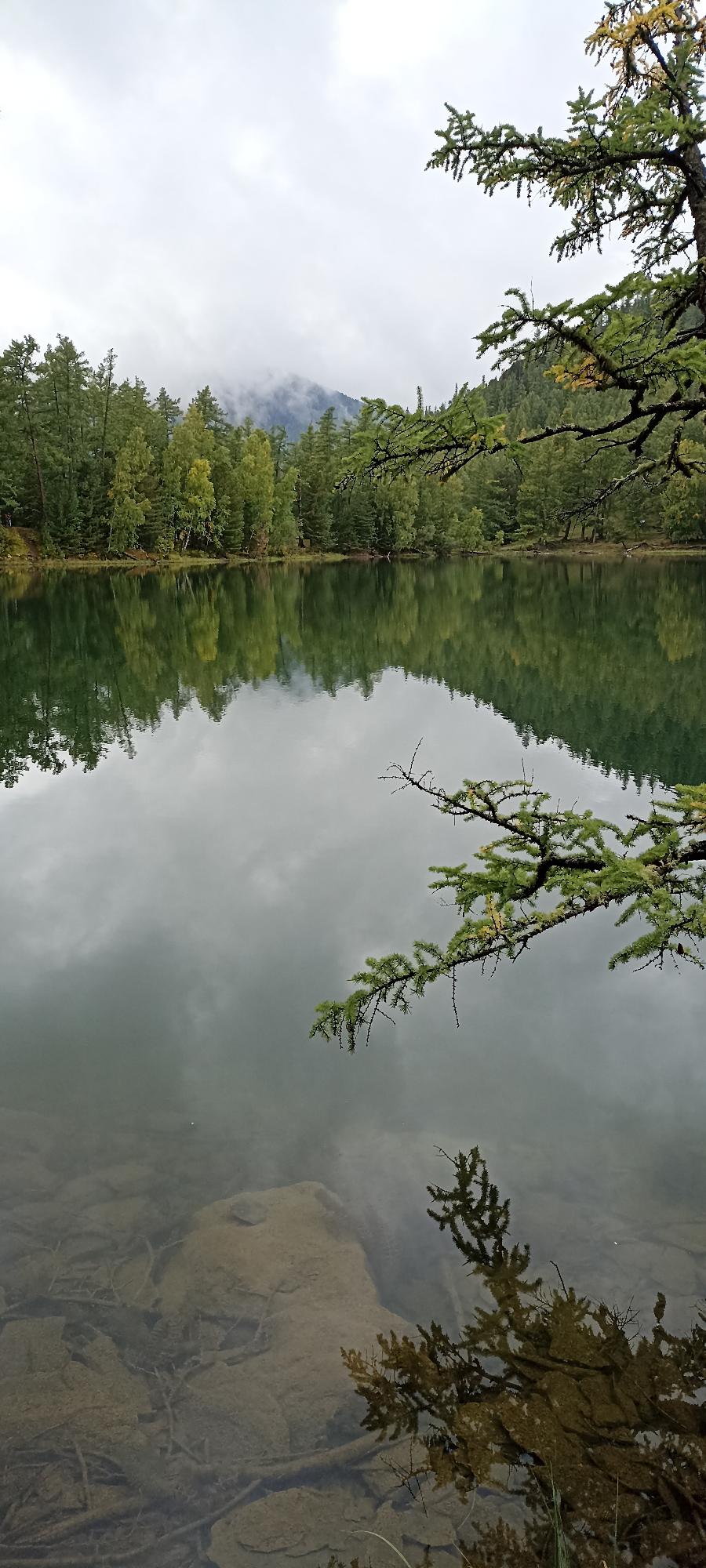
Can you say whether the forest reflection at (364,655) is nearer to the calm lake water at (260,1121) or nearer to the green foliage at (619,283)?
the calm lake water at (260,1121)

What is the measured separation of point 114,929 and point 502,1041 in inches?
213

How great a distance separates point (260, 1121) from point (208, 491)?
94.8 meters

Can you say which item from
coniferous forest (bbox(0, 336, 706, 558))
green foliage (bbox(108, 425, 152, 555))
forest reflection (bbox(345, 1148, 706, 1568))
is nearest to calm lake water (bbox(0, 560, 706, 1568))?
forest reflection (bbox(345, 1148, 706, 1568))

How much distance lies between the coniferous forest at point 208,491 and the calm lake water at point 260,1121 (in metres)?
41.4

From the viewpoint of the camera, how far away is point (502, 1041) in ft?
28.7

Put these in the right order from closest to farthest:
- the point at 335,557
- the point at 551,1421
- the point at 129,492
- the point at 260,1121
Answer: the point at 551,1421
the point at 260,1121
the point at 129,492
the point at 335,557

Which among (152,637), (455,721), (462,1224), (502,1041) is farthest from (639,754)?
(152,637)

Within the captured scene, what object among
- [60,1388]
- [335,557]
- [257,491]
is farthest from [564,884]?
[335,557]

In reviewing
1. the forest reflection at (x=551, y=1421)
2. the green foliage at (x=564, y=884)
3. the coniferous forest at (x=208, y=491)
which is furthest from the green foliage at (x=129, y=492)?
the forest reflection at (x=551, y=1421)

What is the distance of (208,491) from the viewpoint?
93.7 metres

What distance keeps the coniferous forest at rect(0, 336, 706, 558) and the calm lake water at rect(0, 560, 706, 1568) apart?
4144cm

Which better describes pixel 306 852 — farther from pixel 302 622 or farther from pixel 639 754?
pixel 302 622

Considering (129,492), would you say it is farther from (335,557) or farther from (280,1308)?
(280,1308)

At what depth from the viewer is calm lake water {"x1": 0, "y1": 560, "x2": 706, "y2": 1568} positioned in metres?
4.62
